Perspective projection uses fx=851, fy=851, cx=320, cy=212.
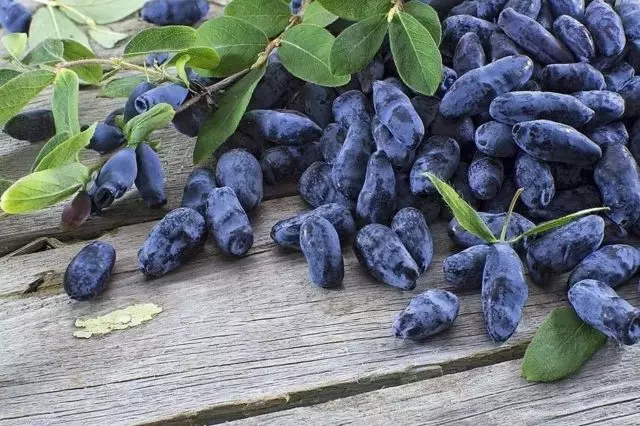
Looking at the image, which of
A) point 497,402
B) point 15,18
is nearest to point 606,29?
point 497,402

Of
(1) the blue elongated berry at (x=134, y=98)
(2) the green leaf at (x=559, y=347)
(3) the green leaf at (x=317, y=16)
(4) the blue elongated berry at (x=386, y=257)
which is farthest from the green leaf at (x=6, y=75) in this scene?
(2) the green leaf at (x=559, y=347)

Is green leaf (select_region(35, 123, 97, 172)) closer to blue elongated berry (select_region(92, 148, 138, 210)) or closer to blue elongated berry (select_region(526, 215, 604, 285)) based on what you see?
blue elongated berry (select_region(92, 148, 138, 210))

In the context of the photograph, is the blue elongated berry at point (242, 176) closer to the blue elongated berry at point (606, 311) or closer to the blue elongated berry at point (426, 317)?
the blue elongated berry at point (426, 317)

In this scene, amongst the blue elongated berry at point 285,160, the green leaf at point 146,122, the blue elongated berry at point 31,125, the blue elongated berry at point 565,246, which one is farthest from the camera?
the blue elongated berry at point 31,125

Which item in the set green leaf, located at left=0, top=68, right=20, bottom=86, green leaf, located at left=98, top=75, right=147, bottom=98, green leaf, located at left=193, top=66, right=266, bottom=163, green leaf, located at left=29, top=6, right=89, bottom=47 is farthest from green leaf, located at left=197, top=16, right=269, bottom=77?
green leaf, located at left=29, top=6, right=89, bottom=47

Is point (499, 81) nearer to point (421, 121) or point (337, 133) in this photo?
point (421, 121)

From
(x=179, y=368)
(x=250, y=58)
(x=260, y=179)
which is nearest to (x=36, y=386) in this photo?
(x=179, y=368)

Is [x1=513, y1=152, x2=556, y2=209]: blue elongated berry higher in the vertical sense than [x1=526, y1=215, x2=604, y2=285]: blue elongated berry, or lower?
higher
